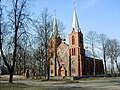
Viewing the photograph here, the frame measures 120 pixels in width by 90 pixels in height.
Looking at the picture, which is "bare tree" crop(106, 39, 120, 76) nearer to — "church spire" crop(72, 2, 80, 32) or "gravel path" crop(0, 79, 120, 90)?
"church spire" crop(72, 2, 80, 32)

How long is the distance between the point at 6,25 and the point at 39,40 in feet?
62.9

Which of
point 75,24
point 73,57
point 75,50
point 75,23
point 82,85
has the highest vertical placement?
point 75,23

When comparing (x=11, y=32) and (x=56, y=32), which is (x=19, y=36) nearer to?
(x=11, y=32)

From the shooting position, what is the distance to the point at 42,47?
4694cm

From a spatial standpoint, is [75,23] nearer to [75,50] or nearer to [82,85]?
[75,50]

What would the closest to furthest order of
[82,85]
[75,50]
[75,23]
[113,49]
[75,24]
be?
[82,85], [113,49], [75,23], [75,24], [75,50]

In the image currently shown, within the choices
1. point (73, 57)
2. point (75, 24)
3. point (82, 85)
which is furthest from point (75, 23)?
point (82, 85)

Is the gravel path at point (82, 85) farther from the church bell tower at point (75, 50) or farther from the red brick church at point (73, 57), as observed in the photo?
the church bell tower at point (75, 50)

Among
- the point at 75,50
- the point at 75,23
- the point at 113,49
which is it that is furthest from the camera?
the point at 75,50

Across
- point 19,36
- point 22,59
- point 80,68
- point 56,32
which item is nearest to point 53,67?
point 80,68

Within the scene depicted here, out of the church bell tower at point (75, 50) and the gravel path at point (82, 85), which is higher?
the church bell tower at point (75, 50)

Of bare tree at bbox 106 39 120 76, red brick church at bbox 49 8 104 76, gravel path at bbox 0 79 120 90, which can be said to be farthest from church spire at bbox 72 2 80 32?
gravel path at bbox 0 79 120 90

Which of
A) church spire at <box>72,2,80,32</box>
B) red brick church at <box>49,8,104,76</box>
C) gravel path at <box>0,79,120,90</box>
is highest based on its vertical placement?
church spire at <box>72,2,80,32</box>

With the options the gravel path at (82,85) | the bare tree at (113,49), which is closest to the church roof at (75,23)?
the bare tree at (113,49)
